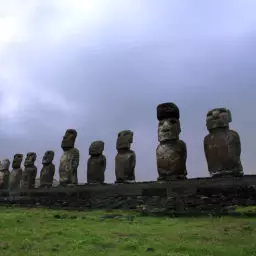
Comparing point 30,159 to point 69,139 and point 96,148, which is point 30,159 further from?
point 96,148

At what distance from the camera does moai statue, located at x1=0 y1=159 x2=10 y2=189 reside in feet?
71.0

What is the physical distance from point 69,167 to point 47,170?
234 cm

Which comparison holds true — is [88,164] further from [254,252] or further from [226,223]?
[254,252]

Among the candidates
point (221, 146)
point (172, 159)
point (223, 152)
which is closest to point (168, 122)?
point (172, 159)

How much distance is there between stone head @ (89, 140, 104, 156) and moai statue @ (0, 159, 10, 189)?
28.0ft

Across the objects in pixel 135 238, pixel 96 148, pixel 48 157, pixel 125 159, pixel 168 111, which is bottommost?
pixel 135 238

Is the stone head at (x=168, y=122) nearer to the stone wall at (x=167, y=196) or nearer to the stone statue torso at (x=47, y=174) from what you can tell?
the stone wall at (x=167, y=196)

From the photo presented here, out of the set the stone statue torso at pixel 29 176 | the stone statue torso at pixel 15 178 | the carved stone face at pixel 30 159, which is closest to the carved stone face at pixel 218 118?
the stone statue torso at pixel 29 176

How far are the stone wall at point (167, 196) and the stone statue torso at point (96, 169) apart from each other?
A: 50 centimetres

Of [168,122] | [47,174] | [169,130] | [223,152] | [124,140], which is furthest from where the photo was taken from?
[47,174]

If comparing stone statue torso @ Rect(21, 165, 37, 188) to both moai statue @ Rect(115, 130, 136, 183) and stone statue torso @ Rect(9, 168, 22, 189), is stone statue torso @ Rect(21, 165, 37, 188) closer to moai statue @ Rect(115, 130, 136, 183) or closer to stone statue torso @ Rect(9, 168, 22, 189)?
stone statue torso @ Rect(9, 168, 22, 189)

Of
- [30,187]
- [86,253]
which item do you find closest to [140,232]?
[86,253]

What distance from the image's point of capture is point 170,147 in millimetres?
12000

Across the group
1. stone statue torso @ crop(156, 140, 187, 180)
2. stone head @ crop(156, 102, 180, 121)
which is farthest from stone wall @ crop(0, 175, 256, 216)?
stone head @ crop(156, 102, 180, 121)
